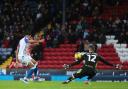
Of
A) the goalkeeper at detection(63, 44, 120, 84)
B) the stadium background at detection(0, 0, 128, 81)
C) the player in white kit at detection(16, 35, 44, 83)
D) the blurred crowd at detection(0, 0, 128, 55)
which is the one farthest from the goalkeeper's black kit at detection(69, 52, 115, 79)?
the blurred crowd at detection(0, 0, 128, 55)

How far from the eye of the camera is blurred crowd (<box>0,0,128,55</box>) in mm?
30688

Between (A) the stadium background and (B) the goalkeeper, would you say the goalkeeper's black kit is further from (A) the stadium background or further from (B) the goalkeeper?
(A) the stadium background

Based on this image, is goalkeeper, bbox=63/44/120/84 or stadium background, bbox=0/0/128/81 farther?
stadium background, bbox=0/0/128/81

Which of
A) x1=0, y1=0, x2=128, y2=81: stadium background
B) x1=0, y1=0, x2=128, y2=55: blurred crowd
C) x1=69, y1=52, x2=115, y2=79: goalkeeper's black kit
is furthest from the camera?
x1=0, y1=0, x2=128, y2=55: blurred crowd

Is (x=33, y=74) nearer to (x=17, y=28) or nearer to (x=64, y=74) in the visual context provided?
(x=64, y=74)

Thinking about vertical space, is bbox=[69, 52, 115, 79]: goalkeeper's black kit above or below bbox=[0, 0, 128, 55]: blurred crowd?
below

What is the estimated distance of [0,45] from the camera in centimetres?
3170

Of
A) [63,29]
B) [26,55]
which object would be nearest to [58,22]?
[63,29]

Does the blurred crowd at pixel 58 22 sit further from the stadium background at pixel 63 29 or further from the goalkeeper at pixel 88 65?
the goalkeeper at pixel 88 65

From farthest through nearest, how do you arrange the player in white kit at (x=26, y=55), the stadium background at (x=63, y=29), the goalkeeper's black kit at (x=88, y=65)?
the stadium background at (x=63, y=29) → the player in white kit at (x=26, y=55) → the goalkeeper's black kit at (x=88, y=65)

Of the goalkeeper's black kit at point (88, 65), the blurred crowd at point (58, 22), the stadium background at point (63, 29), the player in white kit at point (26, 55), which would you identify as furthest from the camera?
the blurred crowd at point (58, 22)

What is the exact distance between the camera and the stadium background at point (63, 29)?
30.3m

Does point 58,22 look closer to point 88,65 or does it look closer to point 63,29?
point 63,29

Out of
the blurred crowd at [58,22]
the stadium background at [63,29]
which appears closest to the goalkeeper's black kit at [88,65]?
the stadium background at [63,29]
